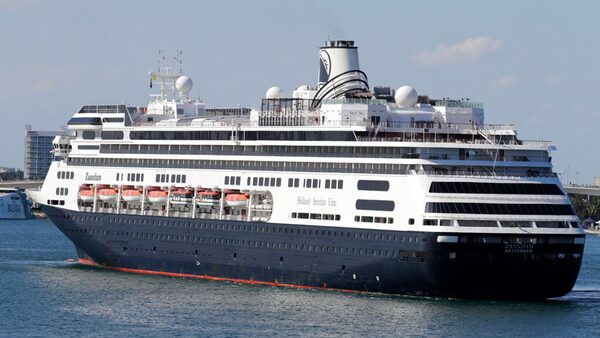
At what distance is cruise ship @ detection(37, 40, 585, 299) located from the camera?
221 ft

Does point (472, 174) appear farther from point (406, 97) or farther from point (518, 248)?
point (406, 97)

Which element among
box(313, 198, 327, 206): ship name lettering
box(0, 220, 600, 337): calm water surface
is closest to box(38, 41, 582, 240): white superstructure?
box(313, 198, 327, 206): ship name lettering

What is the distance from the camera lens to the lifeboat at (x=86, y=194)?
85.6 m

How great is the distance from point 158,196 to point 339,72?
11.8 m

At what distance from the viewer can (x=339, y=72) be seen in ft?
263

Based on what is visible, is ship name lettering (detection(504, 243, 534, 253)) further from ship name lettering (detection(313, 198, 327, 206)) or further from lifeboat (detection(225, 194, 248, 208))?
lifeboat (detection(225, 194, 248, 208))

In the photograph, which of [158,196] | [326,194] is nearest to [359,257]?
[326,194]

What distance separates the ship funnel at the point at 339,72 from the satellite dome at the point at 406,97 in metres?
2.03

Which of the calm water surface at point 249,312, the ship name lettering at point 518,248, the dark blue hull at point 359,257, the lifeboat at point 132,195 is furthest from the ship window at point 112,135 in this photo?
the ship name lettering at point 518,248

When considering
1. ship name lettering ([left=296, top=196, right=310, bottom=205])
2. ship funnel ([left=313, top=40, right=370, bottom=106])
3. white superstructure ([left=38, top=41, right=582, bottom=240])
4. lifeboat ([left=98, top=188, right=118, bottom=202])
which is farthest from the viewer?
lifeboat ([left=98, top=188, right=118, bottom=202])

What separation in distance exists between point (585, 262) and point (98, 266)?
1367 inches

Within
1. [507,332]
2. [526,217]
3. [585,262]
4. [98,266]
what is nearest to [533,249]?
[526,217]

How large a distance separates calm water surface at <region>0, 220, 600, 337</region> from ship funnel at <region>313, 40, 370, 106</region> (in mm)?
11158

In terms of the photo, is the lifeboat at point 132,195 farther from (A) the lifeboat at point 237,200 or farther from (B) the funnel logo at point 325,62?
(B) the funnel logo at point 325,62
